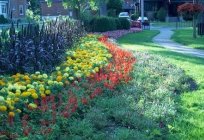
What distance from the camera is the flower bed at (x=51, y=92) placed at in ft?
18.5

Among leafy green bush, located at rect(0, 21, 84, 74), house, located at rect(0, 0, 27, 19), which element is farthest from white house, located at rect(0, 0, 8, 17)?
leafy green bush, located at rect(0, 21, 84, 74)

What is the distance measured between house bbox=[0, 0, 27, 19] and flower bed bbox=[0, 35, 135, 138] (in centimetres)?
5137

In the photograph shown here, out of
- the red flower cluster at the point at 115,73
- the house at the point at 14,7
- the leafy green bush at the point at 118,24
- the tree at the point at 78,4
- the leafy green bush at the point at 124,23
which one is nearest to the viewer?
the red flower cluster at the point at 115,73

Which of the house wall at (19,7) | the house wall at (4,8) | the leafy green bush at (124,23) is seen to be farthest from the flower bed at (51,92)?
the house wall at (19,7)

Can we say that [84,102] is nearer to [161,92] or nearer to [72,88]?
[72,88]

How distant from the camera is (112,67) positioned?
10148mm

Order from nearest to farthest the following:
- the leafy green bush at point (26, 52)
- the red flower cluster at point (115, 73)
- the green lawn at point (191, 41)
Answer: the red flower cluster at point (115, 73)
the leafy green bush at point (26, 52)
the green lawn at point (191, 41)

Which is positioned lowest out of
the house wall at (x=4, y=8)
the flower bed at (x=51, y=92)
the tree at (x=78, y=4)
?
the flower bed at (x=51, y=92)

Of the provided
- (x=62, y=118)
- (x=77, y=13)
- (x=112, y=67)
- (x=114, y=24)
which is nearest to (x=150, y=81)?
(x=112, y=67)

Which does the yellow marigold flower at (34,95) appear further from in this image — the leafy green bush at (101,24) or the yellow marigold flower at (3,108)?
the leafy green bush at (101,24)

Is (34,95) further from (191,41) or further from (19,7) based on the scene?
(19,7)

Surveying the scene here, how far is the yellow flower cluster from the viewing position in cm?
A: 615

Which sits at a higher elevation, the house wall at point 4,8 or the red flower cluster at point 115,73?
the house wall at point 4,8

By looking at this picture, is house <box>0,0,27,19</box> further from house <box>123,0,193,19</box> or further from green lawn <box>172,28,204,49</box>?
green lawn <box>172,28,204,49</box>
